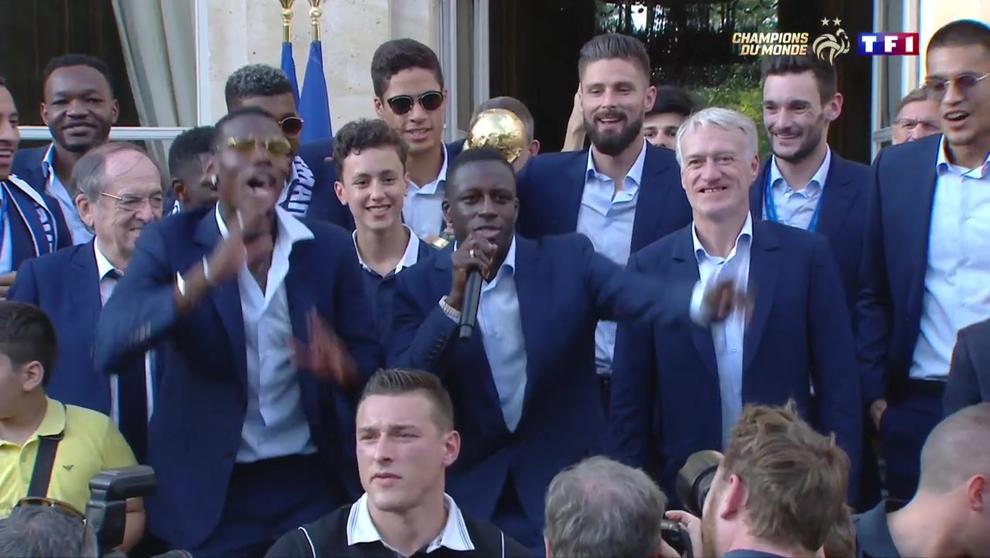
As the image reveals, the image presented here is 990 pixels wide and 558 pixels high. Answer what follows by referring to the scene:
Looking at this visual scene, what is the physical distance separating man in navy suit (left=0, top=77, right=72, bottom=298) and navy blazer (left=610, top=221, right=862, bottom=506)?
2025 mm

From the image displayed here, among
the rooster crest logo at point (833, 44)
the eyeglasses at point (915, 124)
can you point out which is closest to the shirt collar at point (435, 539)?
the eyeglasses at point (915, 124)

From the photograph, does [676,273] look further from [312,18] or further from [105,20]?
[105,20]

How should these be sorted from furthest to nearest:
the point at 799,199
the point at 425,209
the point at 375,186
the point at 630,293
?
1. the point at 425,209
2. the point at 799,199
3. the point at 375,186
4. the point at 630,293

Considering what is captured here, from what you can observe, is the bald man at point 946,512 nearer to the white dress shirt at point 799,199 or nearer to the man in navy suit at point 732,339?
the man in navy suit at point 732,339

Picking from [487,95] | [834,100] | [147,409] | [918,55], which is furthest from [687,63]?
[147,409]

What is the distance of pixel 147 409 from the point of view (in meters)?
4.25

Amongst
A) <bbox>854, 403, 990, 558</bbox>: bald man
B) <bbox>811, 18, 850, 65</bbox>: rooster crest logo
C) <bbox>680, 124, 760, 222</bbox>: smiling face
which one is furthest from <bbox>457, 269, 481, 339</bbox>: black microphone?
<bbox>811, 18, 850, 65</bbox>: rooster crest logo

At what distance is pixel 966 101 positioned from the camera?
447 centimetres

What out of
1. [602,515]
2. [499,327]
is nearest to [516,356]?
[499,327]

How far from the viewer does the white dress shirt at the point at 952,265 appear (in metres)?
4.43

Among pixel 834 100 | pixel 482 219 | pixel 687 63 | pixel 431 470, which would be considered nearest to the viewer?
pixel 431 470

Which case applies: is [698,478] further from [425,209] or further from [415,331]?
[425,209]

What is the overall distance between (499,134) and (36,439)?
230 cm

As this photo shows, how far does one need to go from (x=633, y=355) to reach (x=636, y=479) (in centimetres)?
130
